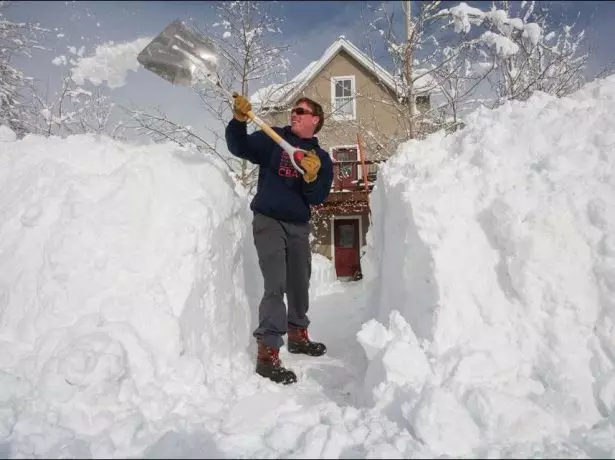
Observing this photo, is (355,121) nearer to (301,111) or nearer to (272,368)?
(301,111)

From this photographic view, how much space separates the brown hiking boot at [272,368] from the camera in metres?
2.79

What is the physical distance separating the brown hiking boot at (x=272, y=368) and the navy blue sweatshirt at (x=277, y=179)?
3.11 feet

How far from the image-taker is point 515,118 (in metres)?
3.16

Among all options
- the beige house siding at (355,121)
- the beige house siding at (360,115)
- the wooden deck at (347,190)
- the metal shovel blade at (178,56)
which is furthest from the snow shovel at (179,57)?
the wooden deck at (347,190)

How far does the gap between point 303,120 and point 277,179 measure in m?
0.54

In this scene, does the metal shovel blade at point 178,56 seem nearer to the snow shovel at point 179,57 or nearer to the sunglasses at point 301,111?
the snow shovel at point 179,57

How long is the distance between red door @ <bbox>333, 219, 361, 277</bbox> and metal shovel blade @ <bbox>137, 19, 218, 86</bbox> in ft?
39.5

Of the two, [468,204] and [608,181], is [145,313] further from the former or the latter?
[608,181]

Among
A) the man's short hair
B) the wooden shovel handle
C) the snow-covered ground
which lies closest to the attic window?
the snow-covered ground

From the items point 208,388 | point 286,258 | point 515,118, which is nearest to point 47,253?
point 208,388

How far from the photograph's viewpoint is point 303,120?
3.36 metres

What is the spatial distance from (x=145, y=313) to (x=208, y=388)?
0.57 m

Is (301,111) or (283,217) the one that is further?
(301,111)

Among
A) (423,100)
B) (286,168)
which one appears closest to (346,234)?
(423,100)
